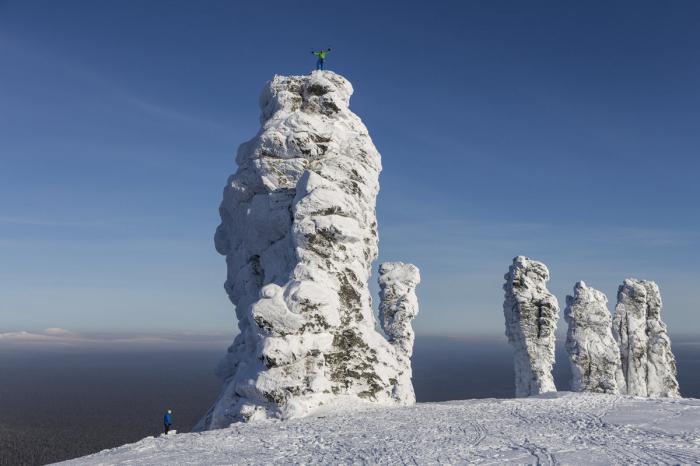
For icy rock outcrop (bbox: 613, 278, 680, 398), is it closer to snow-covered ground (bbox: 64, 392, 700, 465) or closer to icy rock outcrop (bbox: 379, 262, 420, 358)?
icy rock outcrop (bbox: 379, 262, 420, 358)

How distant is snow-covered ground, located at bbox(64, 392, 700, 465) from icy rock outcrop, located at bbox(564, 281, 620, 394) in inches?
657

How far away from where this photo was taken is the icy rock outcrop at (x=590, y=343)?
41.6 m

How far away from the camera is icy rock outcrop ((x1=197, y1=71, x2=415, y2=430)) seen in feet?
91.1

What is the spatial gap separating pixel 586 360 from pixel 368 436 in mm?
28892

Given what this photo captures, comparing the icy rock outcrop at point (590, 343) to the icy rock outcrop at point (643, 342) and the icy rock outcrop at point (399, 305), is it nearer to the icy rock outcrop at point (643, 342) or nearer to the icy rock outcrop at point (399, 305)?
the icy rock outcrop at point (643, 342)

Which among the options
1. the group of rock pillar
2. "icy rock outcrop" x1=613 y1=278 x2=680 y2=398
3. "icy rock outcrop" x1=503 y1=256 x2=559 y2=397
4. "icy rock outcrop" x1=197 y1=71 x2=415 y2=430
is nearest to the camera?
"icy rock outcrop" x1=197 y1=71 x2=415 y2=430

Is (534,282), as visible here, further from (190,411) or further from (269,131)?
(190,411)


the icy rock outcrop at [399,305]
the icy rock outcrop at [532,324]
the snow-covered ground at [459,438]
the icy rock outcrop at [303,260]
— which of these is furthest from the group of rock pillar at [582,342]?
the snow-covered ground at [459,438]

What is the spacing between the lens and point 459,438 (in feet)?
60.7

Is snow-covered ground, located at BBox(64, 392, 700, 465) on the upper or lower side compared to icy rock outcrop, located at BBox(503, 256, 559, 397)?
lower

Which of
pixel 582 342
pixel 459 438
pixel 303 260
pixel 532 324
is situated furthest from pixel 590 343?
pixel 459 438

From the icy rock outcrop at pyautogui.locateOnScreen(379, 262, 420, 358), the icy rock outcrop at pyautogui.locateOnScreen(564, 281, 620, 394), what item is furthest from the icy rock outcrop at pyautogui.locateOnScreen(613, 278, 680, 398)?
the icy rock outcrop at pyautogui.locateOnScreen(379, 262, 420, 358)

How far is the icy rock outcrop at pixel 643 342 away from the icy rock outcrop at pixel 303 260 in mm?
21561

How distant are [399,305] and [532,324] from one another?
35.6 ft
